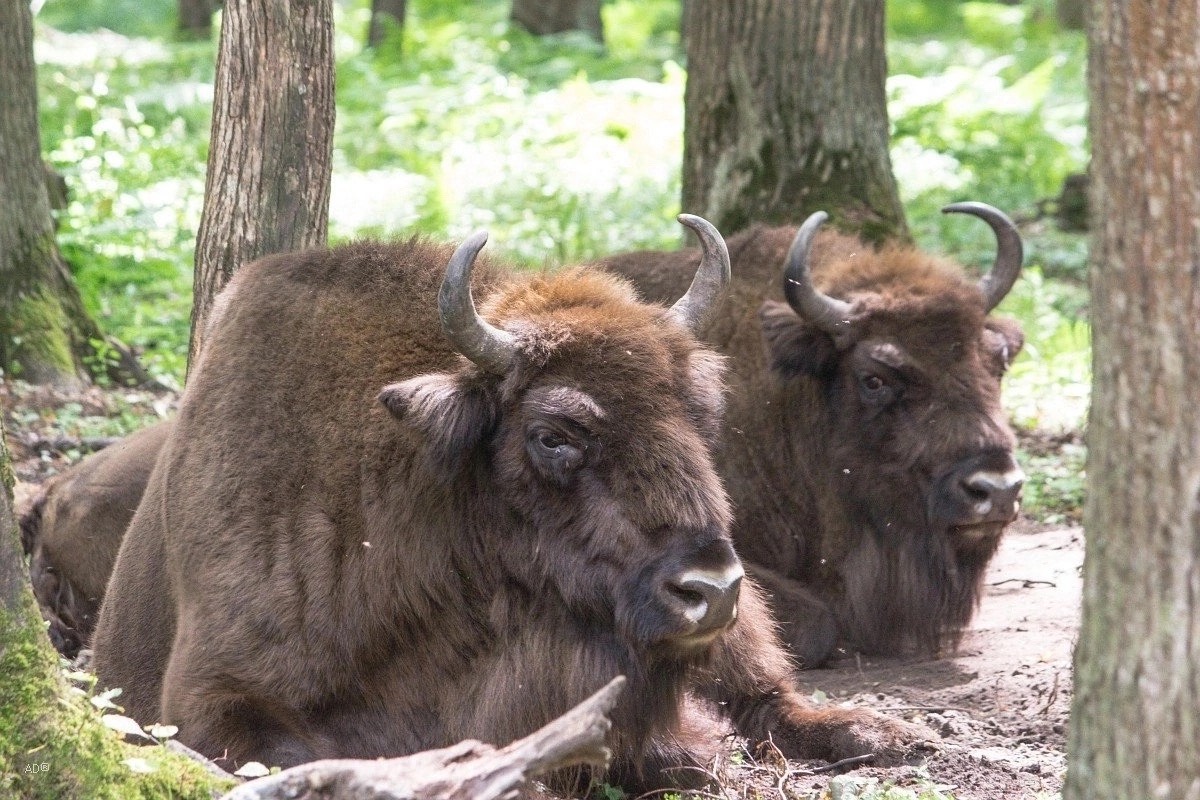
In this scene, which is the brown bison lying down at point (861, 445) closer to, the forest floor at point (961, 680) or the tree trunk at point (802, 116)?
the forest floor at point (961, 680)

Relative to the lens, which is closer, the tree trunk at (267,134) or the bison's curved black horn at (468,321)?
the bison's curved black horn at (468,321)

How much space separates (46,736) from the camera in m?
3.60

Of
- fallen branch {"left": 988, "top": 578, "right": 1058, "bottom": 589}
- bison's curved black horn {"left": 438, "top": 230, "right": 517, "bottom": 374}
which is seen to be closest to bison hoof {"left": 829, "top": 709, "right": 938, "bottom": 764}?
bison's curved black horn {"left": 438, "top": 230, "right": 517, "bottom": 374}

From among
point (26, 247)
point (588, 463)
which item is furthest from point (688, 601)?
point (26, 247)

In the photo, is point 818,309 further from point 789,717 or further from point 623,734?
point 623,734

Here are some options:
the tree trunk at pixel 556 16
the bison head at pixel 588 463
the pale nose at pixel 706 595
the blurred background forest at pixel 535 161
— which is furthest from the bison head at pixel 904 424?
the tree trunk at pixel 556 16

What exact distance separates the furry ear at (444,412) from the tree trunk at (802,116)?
4868 millimetres

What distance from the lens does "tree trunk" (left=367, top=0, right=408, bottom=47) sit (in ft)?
74.9

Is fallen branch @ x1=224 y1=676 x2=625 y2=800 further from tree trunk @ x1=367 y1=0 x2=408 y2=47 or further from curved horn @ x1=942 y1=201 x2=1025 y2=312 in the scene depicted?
tree trunk @ x1=367 y1=0 x2=408 y2=47

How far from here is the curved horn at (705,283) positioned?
5.24m

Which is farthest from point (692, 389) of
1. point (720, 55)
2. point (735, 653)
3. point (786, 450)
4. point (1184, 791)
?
point (720, 55)

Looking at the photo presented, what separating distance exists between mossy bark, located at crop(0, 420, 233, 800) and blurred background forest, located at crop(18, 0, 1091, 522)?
304 centimetres

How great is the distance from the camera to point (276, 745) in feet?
15.6

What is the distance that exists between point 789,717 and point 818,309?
2346 millimetres
